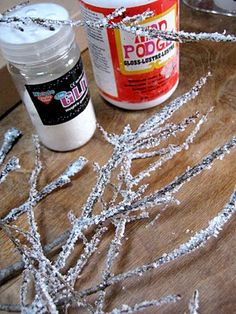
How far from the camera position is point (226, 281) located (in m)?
0.39

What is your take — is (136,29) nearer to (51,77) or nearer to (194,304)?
(51,77)

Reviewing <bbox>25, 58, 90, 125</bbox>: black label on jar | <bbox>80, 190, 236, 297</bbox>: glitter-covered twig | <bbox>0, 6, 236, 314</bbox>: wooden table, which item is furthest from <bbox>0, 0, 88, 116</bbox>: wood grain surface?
<bbox>80, 190, 236, 297</bbox>: glitter-covered twig

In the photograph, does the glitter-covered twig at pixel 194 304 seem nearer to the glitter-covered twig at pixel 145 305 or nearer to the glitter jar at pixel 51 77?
the glitter-covered twig at pixel 145 305

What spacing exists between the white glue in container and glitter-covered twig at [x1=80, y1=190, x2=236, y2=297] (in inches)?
7.1

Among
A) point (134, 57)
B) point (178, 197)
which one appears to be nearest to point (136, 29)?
point (134, 57)

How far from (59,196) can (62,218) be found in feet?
0.10

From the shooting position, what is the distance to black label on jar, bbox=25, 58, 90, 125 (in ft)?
1.49

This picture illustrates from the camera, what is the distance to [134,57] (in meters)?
0.48

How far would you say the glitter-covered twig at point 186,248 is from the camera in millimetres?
399

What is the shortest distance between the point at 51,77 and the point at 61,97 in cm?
3

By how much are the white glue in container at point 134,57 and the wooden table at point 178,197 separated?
3 cm

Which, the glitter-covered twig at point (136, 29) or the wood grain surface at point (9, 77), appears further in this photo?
the wood grain surface at point (9, 77)

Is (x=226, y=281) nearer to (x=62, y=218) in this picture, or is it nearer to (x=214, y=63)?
(x=62, y=218)

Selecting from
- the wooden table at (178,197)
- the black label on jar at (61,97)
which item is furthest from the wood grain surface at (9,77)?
the black label on jar at (61,97)
